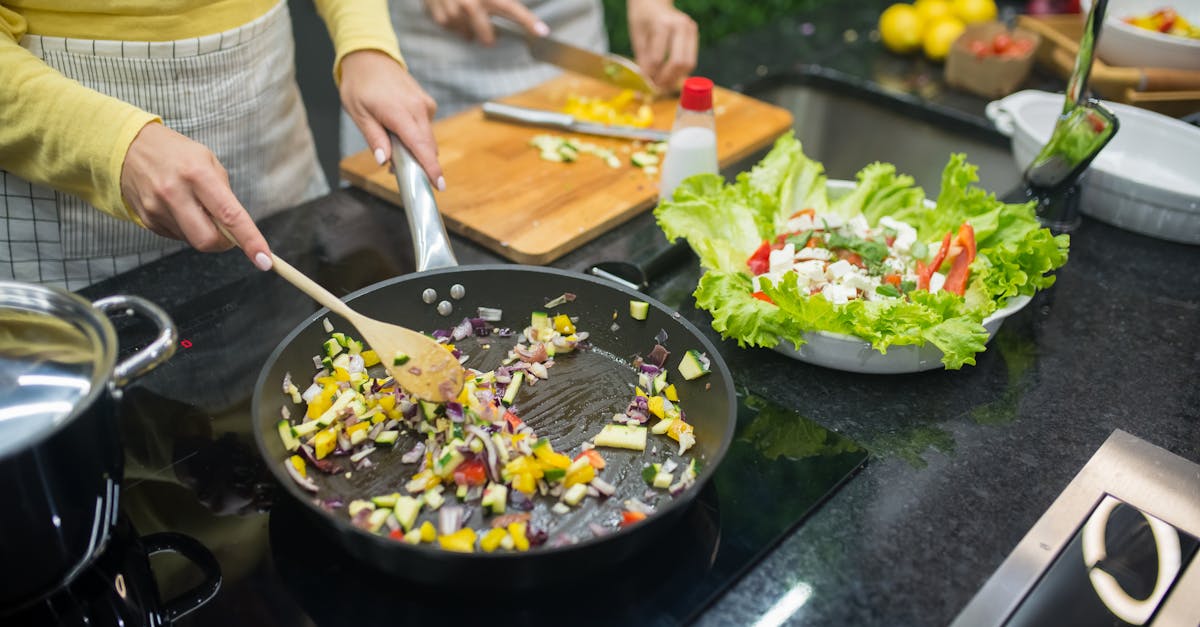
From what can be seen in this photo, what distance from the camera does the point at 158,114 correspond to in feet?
4.69

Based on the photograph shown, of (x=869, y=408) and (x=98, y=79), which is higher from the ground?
(x=98, y=79)

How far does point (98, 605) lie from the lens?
0.87 m

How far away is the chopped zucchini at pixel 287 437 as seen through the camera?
1005mm

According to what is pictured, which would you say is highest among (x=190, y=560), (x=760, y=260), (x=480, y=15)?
(x=480, y=15)

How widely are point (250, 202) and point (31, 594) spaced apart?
93 cm

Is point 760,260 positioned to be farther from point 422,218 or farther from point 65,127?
point 65,127

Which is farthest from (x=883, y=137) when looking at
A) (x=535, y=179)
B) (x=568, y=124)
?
(x=535, y=179)

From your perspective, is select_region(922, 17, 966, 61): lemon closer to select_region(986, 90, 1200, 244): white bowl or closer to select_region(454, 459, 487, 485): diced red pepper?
select_region(986, 90, 1200, 244): white bowl

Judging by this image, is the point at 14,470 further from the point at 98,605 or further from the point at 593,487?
the point at 593,487

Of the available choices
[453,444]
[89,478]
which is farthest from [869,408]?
[89,478]

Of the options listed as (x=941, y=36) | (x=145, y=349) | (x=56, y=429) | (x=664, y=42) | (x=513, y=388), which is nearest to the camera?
(x=56, y=429)

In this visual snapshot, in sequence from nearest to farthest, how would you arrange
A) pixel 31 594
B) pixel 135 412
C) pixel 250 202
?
1. pixel 31 594
2. pixel 135 412
3. pixel 250 202

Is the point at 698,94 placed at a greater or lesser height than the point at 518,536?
greater

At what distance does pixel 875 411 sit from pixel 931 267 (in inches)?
10.3
